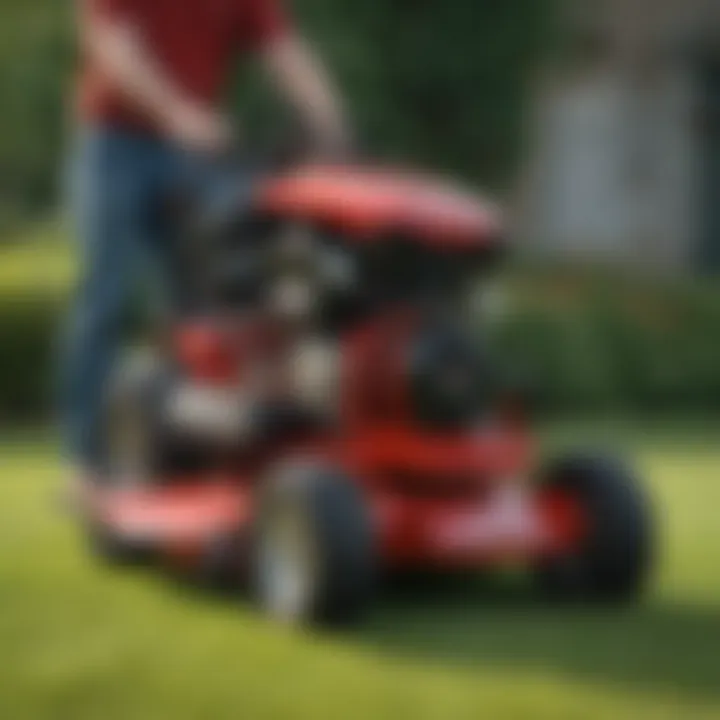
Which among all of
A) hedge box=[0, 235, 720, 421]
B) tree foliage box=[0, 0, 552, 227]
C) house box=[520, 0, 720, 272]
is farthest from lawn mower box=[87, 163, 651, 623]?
house box=[520, 0, 720, 272]

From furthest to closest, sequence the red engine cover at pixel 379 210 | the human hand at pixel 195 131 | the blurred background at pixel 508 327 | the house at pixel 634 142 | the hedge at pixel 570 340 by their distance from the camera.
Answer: the house at pixel 634 142
the hedge at pixel 570 340
the human hand at pixel 195 131
the red engine cover at pixel 379 210
the blurred background at pixel 508 327

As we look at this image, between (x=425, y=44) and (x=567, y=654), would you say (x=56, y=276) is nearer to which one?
(x=425, y=44)

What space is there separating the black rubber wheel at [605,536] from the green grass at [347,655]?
0.05m

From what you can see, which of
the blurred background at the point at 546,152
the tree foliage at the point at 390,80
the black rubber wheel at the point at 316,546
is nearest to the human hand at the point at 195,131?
the black rubber wheel at the point at 316,546

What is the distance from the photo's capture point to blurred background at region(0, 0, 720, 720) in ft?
8.36

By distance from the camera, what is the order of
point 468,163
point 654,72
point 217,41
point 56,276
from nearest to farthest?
point 217,41
point 56,276
point 468,163
point 654,72

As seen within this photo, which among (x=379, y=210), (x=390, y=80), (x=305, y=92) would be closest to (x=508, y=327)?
(x=390, y=80)

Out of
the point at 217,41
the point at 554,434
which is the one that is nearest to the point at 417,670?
the point at 217,41

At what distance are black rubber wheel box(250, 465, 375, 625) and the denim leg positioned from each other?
558 mm

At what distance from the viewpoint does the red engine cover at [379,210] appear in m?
2.92

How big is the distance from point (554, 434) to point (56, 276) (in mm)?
1297

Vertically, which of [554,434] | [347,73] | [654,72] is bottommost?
[554,434]

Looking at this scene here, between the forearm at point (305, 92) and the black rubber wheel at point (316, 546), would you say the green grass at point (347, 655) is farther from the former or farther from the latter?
the forearm at point (305, 92)

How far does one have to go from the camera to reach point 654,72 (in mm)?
9898
